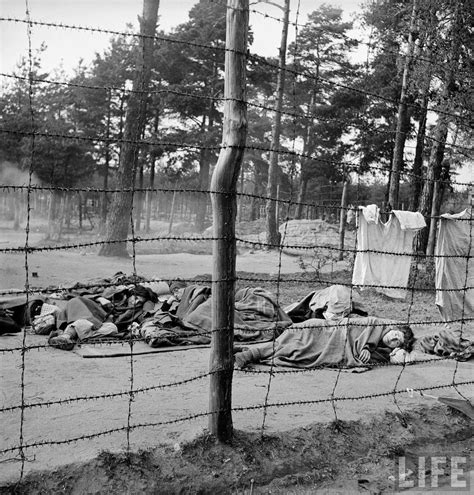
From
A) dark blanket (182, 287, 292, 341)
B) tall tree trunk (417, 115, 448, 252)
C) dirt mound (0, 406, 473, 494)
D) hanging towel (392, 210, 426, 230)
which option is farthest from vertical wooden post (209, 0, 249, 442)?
tall tree trunk (417, 115, 448, 252)

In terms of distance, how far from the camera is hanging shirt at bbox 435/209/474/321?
626 cm

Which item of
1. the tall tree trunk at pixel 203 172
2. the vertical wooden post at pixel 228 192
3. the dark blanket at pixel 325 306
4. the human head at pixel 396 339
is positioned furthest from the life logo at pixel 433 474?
the tall tree trunk at pixel 203 172

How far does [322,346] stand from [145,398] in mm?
2485

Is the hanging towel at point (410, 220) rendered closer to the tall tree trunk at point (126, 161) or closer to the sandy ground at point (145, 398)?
the sandy ground at point (145, 398)

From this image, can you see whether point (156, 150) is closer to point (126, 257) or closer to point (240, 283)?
point (126, 257)

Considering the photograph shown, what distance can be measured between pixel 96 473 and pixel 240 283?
9.09m

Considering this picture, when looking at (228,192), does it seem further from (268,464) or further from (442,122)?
(442,122)

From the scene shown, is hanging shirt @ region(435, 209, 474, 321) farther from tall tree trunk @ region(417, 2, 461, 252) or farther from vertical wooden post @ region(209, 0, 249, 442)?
tall tree trunk @ region(417, 2, 461, 252)

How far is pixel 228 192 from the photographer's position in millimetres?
3287

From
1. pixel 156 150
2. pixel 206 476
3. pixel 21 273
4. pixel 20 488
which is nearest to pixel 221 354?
pixel 206 476

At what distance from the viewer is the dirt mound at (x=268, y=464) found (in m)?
3.04

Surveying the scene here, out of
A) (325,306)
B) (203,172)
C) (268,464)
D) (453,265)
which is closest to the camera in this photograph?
(268,464)

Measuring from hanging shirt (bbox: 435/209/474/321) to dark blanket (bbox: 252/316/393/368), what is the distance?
910 millimetres

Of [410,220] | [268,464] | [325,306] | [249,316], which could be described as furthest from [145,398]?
[410,220]
